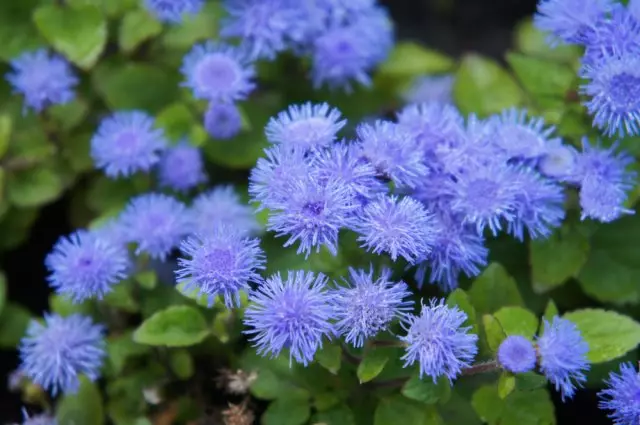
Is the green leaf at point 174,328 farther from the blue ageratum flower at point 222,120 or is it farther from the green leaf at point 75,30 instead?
the green leaf at point 75,30

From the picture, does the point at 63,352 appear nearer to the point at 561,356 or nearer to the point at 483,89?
the point at 561,356

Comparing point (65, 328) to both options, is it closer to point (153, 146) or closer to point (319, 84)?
point (153, 146)

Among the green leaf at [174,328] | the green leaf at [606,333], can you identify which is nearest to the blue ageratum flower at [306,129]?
the green leaf at [174,328]

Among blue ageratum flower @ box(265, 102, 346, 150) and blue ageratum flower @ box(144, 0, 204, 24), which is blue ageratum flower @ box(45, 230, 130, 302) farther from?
blue ageratum flower @ box(144, 0, 204, 24)

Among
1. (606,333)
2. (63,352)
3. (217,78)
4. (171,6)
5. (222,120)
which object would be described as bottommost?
(63,352)

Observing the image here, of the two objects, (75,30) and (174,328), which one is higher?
(75,30)

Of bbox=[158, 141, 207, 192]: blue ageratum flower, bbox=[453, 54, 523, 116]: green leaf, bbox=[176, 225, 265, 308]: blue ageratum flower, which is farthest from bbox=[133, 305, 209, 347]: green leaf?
bbox=[453, 54, 523, 116]: green leaf

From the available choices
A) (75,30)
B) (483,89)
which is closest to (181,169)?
(75,30)

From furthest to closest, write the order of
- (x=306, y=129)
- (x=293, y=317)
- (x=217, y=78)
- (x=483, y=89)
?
(x=483, y=89) < (x=217, y=78) < (x=306, y=129) < (x=293, y=317)
